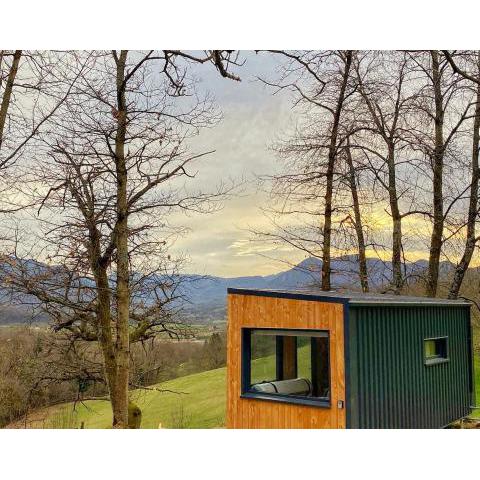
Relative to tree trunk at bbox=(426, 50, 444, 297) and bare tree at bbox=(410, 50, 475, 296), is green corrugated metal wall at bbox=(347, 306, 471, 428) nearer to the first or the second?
tree trunk at bbox=(426, 50, 444, 297)

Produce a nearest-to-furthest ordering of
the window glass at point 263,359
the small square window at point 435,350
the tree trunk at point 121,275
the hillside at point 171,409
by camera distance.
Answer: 1. the window glass at point 263,359
2. the small square window at point 435,350
3. the tree trunk at point 121,275
4. the hillside at point 171,409

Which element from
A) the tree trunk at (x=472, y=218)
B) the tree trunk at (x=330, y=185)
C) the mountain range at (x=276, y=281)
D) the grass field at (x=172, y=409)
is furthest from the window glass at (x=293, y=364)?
the tree trunk at (x=472, y=218)

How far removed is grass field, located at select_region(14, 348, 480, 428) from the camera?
25.9 feet

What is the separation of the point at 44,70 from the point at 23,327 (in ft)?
11.3

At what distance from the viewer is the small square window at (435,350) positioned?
649 centimetres

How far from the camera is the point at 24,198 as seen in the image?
7258 millimetres

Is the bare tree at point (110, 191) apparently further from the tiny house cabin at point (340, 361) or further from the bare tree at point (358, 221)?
the bare tree at point (358, 221)

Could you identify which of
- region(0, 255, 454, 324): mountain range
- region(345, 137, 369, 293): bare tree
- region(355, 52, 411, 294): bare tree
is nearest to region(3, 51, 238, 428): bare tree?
region(0, 255, 454, 324): mountain range

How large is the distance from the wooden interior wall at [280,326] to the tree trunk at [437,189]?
5.22 meters

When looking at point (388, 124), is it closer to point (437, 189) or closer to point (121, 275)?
point (437, 189)

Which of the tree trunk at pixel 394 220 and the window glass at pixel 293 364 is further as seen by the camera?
the tree trunk at pixel 394 220

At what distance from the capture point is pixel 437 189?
31.8ft

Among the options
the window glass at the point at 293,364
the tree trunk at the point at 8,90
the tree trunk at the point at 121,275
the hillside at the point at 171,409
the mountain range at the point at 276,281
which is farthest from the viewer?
the hillside at the point at 171,409
